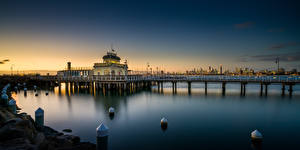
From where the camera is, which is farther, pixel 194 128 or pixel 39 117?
pixel 194 128

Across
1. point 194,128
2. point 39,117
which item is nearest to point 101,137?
point 39,117

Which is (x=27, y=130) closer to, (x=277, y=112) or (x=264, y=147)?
(x=264, y=147)

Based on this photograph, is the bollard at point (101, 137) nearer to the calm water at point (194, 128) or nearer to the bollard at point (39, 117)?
the calm water at point (194, 128)

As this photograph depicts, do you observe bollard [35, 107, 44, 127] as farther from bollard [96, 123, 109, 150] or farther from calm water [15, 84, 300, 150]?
bollard [96, 123, 109, 150]

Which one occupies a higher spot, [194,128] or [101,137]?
[101,137]

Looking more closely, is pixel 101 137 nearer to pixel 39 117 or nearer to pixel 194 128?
pixel 39 117

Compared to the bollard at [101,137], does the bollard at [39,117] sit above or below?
below

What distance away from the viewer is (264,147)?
10.4 meters

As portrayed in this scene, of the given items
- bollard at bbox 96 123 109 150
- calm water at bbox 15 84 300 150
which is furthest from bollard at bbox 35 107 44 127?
bollard at bbox 96 123 109 150

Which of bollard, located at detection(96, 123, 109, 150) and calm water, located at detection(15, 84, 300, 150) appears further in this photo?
calm water, located at detection(15, 84, 300, 150)

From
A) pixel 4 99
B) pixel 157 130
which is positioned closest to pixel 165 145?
pixel 157 130

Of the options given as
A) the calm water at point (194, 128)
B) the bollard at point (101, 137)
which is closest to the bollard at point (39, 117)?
the calm water at point (194, 128)

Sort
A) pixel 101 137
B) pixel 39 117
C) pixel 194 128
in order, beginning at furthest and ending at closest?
pixel 194 128, pixel 39 117, pixel 101 137

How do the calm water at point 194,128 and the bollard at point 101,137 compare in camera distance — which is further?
the calm water at point 194,128
